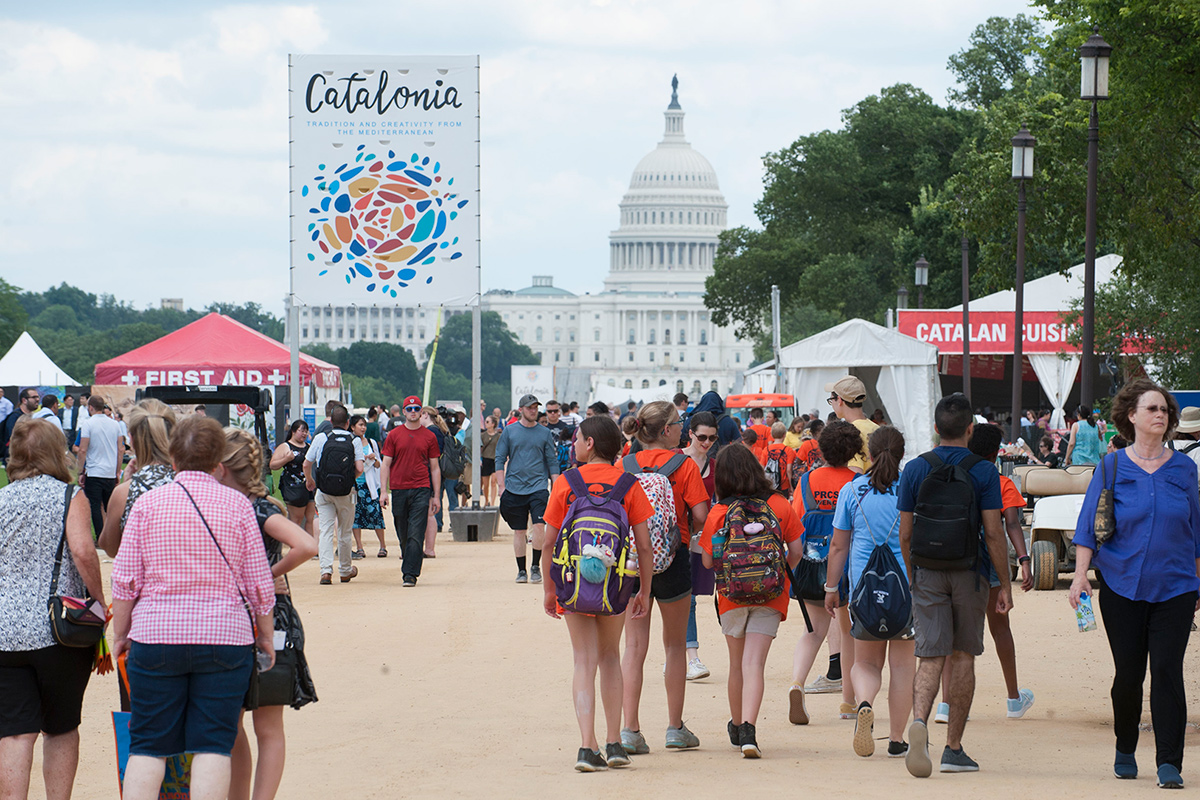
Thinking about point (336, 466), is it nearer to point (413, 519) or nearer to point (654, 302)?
point (413, 519)

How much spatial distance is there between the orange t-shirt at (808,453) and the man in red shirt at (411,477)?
14.4 feet

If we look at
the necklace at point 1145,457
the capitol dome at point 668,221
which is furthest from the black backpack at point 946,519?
the capitol dome at point 668,221

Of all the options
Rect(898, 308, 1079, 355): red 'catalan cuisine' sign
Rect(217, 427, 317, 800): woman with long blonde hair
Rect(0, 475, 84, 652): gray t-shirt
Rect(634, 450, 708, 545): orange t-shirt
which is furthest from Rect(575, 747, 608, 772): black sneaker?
Rect(898, 308, 1079, 355): red 'catalan cuisine' sign

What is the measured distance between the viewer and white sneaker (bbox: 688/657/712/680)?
9.59m

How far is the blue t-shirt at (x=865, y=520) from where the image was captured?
6988 mm

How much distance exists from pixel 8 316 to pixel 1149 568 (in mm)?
78835

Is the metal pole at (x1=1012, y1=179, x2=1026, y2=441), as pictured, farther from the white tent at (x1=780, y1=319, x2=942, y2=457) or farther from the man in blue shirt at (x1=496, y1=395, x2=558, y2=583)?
the man in blue shirt at (x1=496, y1=395, x2=558, y2=583)

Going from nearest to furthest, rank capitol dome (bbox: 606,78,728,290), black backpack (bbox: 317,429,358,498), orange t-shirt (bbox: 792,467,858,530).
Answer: orange t-shirt (bbox: 792,467,858,530)
black backpack (bbox: 317,429,358,498)
capitol dome (bbox: 606,78,728,290)

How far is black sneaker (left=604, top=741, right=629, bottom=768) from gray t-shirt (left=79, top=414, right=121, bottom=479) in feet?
33.8

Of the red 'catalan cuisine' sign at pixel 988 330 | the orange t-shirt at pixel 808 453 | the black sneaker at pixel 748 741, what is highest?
→ the red 'catalan cuisine' sign at pixel 988 330

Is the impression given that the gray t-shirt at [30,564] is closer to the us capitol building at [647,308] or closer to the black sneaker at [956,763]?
the black sneaker at [956,763]

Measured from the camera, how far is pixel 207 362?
2806 cm

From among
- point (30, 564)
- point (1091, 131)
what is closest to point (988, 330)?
point (1091, 131)

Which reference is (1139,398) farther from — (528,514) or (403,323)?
(403,323)
